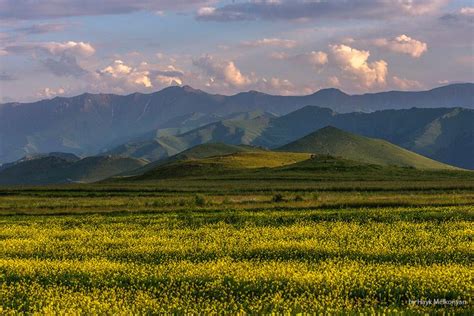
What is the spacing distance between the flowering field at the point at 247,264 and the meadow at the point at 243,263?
0.07 metres

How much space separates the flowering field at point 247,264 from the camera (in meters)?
18.4

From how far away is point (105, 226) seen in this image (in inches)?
1679

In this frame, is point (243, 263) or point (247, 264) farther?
point (243, 263)

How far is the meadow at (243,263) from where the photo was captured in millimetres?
18375

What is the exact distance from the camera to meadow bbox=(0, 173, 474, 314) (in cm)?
1838

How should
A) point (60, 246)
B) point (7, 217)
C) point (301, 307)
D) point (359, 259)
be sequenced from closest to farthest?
1. point (301, 307)
2. point (359, 259)
3. point (60, 246)
4. point (7, 217)

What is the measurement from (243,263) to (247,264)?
1.30 ft

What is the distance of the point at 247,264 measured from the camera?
942 inches

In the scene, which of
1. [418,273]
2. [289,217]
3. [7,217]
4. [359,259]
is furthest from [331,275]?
[7,217]

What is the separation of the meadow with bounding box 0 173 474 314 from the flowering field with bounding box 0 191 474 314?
0.07 meters

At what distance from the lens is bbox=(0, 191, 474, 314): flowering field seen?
18.4 m

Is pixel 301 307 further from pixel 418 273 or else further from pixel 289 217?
pixel 289 217

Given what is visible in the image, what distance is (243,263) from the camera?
24297 mm

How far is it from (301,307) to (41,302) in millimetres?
8713
